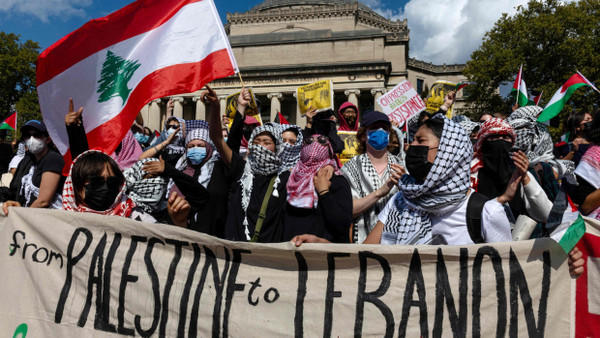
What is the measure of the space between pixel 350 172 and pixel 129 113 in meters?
2.10

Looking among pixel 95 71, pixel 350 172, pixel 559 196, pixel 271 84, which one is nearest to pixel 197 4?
pixel 95 71

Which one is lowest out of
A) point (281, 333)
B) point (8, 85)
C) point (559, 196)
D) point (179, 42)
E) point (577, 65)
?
point (281, 333)

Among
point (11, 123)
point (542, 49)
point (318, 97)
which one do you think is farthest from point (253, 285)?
point (542, 49)

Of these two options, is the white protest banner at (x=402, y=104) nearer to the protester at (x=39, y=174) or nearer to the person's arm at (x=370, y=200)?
the person's arm at (x=370, y=200)

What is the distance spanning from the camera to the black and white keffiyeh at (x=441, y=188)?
2.54 m

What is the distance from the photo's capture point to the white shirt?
2502 mm

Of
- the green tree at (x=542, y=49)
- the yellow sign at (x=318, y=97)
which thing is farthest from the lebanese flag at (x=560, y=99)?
the green tree at (x=542, y=49)

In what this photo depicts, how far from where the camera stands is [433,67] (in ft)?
189

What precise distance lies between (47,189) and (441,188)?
135 inches

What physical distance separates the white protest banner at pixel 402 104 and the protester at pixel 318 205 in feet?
14.4

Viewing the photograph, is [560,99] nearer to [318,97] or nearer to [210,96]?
[318,97]

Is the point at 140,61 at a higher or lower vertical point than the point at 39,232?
higher

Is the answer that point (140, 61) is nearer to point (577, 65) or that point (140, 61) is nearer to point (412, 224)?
point (412, 224)

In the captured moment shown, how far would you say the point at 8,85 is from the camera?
46.2m
